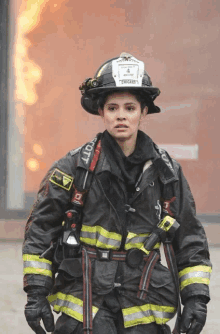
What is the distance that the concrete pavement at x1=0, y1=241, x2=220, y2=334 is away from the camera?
195 inches

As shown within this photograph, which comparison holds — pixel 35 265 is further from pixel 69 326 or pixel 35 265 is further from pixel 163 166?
pixel 163 166

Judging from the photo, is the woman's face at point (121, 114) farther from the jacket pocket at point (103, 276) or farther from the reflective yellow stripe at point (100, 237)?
the jacket pocket at point (103, 276)

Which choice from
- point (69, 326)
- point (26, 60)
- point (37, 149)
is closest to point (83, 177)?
point (69, 326)

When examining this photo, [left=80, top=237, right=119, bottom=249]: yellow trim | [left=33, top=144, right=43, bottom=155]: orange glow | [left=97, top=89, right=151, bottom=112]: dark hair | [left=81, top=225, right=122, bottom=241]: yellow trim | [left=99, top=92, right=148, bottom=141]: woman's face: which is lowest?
[left=80, top=237, right=119, bottom=249]: yellow trim

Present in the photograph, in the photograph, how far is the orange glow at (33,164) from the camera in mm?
7789

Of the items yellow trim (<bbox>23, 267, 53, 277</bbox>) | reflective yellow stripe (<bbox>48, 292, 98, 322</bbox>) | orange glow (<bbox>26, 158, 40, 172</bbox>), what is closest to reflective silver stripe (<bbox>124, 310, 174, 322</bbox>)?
reflective yellow stripe (<bbox>48, 292, 98, 322</bbox>)

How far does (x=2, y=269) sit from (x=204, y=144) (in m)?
3.06

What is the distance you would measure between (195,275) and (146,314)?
1.15 ft

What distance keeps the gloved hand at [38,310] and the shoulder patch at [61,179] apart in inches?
21.7

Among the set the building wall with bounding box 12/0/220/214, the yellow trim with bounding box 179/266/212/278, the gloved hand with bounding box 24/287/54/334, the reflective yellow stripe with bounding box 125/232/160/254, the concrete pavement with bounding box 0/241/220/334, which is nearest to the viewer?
the gloved hand with bounding box 24/287/54/334

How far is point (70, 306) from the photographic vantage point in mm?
3105

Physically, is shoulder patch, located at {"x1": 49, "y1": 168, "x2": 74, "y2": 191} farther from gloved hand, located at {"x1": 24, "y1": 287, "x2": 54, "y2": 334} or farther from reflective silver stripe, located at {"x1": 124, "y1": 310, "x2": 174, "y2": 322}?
reflective silver stripe, located at {"x1": 124, "y1": 310, "x2": 174, "y2": 322}

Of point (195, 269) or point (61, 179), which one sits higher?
point (61, 179)

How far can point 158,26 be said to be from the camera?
25.1 feet
